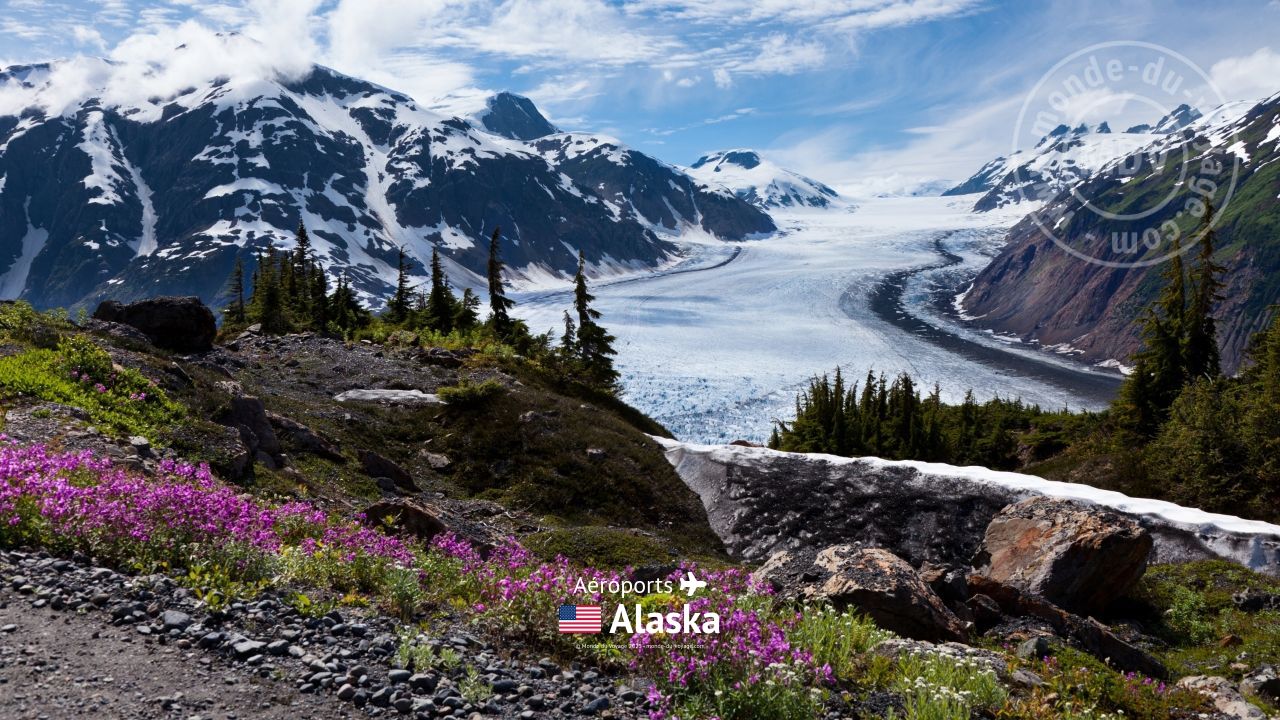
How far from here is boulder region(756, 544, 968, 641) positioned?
8945 millimetres

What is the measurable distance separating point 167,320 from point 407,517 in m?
14.6

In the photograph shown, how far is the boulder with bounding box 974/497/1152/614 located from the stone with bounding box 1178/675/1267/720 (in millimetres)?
4302

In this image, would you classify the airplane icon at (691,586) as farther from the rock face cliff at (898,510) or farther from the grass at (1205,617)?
the rock face cliff at (898,510)

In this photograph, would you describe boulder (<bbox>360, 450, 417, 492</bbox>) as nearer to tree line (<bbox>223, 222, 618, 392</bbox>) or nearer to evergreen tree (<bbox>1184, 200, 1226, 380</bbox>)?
tree line (<bbox>223, 222, 618, 392</bbox>)

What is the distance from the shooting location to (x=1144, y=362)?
36250 millimetres

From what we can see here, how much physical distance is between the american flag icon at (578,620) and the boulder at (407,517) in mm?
5309

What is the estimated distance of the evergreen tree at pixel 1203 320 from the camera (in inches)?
1358

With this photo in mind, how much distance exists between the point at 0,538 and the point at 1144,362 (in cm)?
4309

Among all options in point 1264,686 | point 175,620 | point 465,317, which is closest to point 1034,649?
point 1264,686

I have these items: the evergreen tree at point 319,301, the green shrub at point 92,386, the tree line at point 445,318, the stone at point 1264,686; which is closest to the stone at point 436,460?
the green shrub at point 92,386

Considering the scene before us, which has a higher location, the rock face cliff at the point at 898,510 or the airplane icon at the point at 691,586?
the airplane icon at the point at 691,586

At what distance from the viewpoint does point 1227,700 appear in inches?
285

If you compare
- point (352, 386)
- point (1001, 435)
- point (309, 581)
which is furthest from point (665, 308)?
point (309, 581)

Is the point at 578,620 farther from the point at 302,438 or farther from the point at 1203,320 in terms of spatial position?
the point at 1203,320
